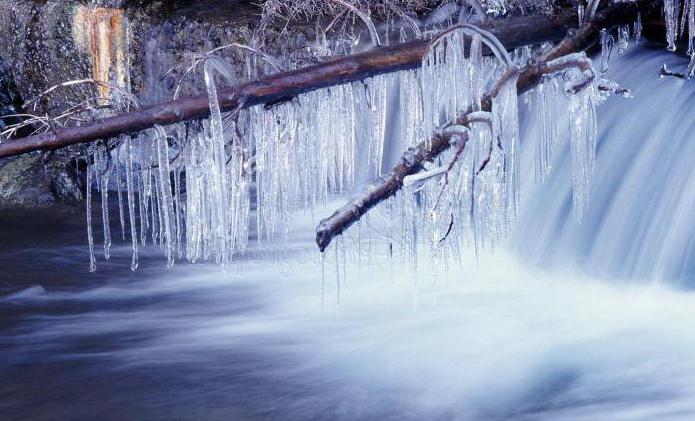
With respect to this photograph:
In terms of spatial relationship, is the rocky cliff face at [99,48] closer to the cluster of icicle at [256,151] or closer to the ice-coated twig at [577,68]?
the cluster of icicle at [256,151]

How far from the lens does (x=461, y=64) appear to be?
429 centimetres

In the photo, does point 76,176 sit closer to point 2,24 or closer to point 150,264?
point 2,24

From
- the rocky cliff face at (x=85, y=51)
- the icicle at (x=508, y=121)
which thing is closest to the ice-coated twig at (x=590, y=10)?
the icicle at (x=508, y=121)

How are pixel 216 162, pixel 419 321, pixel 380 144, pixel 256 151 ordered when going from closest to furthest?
pixel 216 162 < pixel 256 151 < pixel 380 144 < pixel 419 321

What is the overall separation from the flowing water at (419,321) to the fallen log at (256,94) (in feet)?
2.56

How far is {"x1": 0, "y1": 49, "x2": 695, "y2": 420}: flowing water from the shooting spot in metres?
4.51

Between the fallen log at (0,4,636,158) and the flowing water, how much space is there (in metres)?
0.78

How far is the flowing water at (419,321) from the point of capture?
4512 mm

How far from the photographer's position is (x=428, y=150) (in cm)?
398

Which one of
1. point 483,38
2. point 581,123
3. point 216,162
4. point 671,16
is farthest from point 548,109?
point 216,162

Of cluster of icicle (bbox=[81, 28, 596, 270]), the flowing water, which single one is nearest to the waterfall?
the flowing water

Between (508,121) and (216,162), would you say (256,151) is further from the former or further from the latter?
(508,121)

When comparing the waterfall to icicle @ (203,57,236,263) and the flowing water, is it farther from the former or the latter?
icicle @ (203,57,236,263)

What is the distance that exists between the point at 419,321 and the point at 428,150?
1.91m
